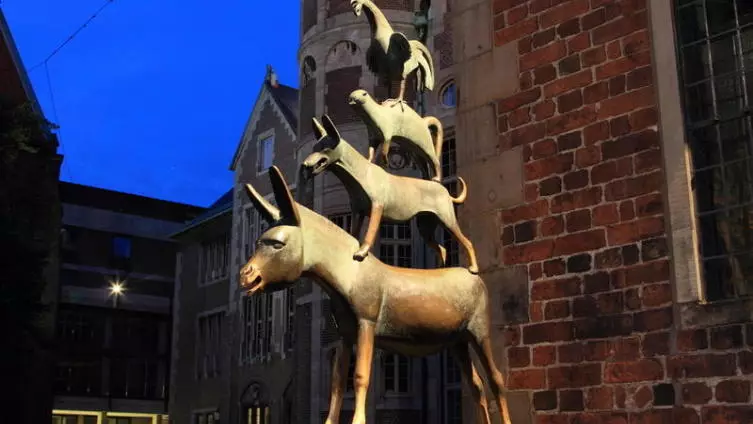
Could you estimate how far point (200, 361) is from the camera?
27.1m

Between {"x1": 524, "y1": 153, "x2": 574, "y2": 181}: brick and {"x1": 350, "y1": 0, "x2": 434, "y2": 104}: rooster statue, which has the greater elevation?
{"x1": 350, "y1": 0, "x2": 434, "y2": 104}: rooster statue

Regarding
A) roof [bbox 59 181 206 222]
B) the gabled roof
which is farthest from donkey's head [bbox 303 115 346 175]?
roof [bbox 59 181 206 222]

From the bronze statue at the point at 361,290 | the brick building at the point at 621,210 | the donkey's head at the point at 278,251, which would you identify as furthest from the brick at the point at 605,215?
the donkey's head at the point at 278,251

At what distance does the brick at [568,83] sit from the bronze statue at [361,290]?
87.1 inches

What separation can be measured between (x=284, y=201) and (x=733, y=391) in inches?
111

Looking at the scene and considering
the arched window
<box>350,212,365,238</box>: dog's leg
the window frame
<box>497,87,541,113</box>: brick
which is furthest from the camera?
the arched window

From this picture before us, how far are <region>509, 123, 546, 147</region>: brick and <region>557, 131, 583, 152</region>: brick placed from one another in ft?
0.52

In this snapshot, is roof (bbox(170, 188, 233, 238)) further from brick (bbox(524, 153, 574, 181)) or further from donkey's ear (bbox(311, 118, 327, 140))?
donkey's ear (bbox(311, 118, 327, 140))

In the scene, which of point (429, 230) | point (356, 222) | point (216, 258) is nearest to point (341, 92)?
point (216, 258)

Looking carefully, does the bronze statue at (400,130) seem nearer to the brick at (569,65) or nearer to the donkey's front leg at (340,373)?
the donkey's front leg at (340,373)

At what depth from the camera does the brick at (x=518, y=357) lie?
226 inches

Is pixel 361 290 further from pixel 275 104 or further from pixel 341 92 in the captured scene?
pixel 275 104

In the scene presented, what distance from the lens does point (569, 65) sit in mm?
5848

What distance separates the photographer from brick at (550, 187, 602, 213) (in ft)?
18.1
